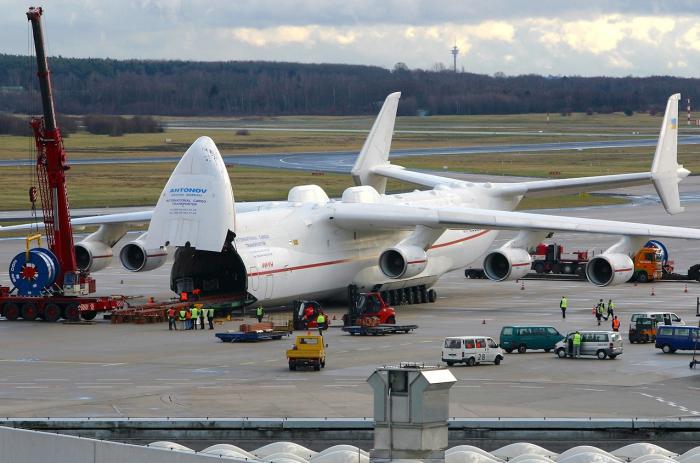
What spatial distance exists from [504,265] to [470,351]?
45.2ft

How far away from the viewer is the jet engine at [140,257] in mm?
60688

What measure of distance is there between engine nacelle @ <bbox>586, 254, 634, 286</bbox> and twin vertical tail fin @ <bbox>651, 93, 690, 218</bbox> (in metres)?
7.71

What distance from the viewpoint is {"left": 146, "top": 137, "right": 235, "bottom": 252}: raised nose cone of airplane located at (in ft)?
185

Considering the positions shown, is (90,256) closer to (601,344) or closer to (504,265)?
A: (504,265)

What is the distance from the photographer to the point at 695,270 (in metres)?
73.1

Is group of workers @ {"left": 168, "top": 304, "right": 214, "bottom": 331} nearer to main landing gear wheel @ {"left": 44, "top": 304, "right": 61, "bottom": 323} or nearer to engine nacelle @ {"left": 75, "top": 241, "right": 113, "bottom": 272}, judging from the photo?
main landing gear wheel @ {"left": 44, "top": 304, "right": 61, "bottom": 323}

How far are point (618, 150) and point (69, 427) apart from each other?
159570mm

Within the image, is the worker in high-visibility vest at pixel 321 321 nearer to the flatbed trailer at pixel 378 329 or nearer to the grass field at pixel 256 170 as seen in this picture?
the flatbed trailer at pixel 378 329

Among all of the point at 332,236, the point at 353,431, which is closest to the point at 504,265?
the point at 332,236

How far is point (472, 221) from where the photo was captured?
196ft

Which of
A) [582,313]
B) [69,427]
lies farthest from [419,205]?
[69,427]

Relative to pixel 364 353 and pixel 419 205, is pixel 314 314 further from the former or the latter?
pixel 419 205

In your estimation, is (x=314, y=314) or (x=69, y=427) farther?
(x=314, y=314)

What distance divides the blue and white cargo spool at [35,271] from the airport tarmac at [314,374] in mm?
1478
